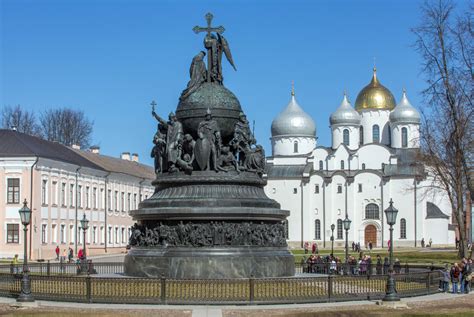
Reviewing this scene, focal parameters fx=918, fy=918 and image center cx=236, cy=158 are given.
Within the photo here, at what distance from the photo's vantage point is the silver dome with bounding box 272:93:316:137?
121500 millimetres

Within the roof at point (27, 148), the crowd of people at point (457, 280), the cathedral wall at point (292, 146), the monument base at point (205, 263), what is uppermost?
the cathedral wall at point (292, 146)

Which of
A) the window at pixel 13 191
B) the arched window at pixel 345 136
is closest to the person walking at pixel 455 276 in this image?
the window at pixel 13 191

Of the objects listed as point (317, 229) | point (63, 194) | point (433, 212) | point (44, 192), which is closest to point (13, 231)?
point (44, 192)

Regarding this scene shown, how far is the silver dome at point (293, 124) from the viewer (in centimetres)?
12150

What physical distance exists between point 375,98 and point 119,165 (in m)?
45.6

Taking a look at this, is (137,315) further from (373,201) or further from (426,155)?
→ (373,201)

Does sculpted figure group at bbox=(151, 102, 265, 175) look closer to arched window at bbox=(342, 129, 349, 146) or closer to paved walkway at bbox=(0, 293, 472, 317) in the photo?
paved walkway at bbox=(0, 293, 472, 317)

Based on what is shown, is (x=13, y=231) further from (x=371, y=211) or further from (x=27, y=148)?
(x=371, y=211)

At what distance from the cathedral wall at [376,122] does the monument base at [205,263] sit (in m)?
92.5

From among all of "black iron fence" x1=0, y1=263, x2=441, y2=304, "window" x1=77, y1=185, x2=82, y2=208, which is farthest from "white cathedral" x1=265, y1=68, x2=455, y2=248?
"black iron fence" x1=0, y1=263, x2=441, y2=304

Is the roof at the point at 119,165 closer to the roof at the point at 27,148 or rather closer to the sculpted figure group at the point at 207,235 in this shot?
the roof at the point at 27,148

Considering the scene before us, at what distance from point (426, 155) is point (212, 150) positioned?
86.7 feet

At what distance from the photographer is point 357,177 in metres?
114

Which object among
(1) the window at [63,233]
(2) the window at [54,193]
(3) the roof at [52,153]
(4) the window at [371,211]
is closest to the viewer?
(3) the roof at [52,153]
